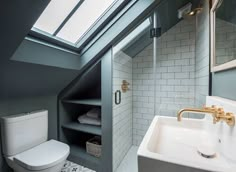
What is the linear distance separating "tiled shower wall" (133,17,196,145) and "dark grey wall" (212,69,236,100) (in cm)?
85

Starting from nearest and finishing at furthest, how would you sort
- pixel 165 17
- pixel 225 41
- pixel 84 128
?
pixel 225 41 < pixel 165 17 < pixel 84 128

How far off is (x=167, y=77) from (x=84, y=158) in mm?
1729

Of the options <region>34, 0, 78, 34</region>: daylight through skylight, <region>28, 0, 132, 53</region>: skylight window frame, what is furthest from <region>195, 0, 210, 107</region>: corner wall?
<region>34, 0, 78, 34</region>: daylight through skylight

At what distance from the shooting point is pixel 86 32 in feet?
5.25

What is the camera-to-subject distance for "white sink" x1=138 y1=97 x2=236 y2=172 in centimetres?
50

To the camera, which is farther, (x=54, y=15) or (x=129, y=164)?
(x=129, y=164)

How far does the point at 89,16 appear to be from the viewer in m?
1.48

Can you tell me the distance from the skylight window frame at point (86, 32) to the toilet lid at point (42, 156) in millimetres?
1128

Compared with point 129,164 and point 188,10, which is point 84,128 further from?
point 188,10

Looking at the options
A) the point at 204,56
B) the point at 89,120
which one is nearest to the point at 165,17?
the point at 204,56

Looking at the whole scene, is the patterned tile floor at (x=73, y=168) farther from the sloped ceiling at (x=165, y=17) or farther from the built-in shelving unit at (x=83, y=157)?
the sloped ceiling at (x=165, y=17)

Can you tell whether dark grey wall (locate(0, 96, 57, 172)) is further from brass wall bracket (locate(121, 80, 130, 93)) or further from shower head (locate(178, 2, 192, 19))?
shower head (locate(178, 2, 192, 19))

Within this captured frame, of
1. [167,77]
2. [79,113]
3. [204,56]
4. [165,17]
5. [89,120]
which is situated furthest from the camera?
[79,113]

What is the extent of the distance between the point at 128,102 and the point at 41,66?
4.53ft
